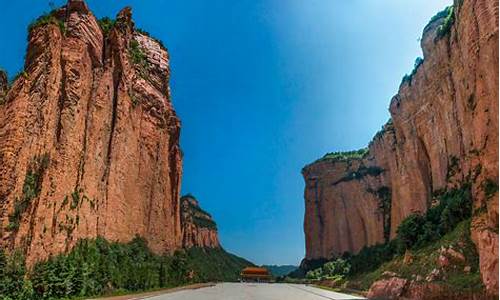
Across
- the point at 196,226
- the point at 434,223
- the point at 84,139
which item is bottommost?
the point at 434,223

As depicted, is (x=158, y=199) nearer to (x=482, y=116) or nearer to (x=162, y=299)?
(x=162, y=299)

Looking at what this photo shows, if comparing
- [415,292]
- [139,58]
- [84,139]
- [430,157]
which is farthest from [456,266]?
[139,58]

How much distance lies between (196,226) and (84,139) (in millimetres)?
92292

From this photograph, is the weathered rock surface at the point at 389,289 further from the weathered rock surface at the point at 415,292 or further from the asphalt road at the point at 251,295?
the asphalt road at the point at 251,295

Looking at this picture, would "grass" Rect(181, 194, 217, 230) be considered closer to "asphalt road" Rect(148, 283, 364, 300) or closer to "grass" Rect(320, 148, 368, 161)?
"grass" Rect(320, 148, 368, 161)

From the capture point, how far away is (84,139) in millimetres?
35188

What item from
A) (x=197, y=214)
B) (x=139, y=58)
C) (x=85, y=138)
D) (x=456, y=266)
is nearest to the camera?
(x=456, y=266)

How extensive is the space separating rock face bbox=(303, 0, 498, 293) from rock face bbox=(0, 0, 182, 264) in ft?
75.7

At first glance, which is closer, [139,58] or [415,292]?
[415,292]

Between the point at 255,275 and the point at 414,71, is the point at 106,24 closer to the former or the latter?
the point at 414,71

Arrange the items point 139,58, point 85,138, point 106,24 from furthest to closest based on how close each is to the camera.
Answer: point 139,58 → point 106,24 → point 85,138

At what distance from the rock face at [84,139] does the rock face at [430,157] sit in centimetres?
2307

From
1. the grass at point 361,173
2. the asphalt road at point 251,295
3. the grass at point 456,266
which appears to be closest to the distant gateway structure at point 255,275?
the grass at point 361,173

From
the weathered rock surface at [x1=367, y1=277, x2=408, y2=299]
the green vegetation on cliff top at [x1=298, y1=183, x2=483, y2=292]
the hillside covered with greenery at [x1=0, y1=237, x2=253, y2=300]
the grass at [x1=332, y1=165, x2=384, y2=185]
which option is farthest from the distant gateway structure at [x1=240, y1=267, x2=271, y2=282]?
the weathered rock surface at [x1=367, y1=277, x2=408, y2=299]
